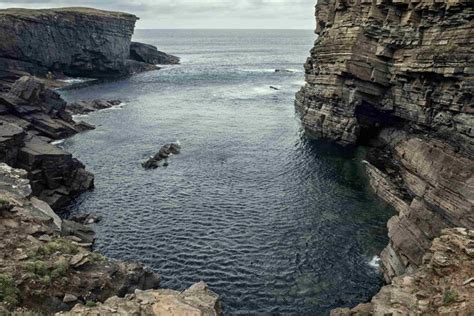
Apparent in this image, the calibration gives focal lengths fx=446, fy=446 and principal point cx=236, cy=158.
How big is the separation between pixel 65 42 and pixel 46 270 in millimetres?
127802

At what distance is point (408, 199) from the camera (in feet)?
174

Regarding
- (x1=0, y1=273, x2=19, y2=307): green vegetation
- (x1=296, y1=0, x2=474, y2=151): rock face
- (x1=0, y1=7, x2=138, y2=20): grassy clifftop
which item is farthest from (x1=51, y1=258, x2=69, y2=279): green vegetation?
(x1=0, y1=7, x2=138, y2=20): grassy clifftop

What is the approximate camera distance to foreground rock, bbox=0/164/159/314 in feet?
90.9

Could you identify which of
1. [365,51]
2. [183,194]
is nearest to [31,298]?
[183,194]

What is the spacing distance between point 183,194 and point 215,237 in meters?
13.1

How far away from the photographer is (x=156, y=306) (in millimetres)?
25219

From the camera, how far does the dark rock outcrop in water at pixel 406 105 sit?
40.1 metres

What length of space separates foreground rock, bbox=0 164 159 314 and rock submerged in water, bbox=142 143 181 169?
98.8 feet

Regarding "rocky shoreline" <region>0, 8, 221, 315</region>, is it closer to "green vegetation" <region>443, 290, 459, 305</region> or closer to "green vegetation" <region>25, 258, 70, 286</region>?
"green vegetation" <region>25, 258, 70, 286</region>

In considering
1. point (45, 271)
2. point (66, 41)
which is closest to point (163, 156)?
point (45, 271)

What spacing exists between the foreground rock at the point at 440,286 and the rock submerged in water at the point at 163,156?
47.3 meters

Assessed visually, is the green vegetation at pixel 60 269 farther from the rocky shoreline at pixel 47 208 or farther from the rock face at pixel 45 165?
the rock face at pixel 45 165

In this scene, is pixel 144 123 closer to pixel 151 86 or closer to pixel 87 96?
pixel 87 96

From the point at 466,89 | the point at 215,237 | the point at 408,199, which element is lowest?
the point at 215,237
